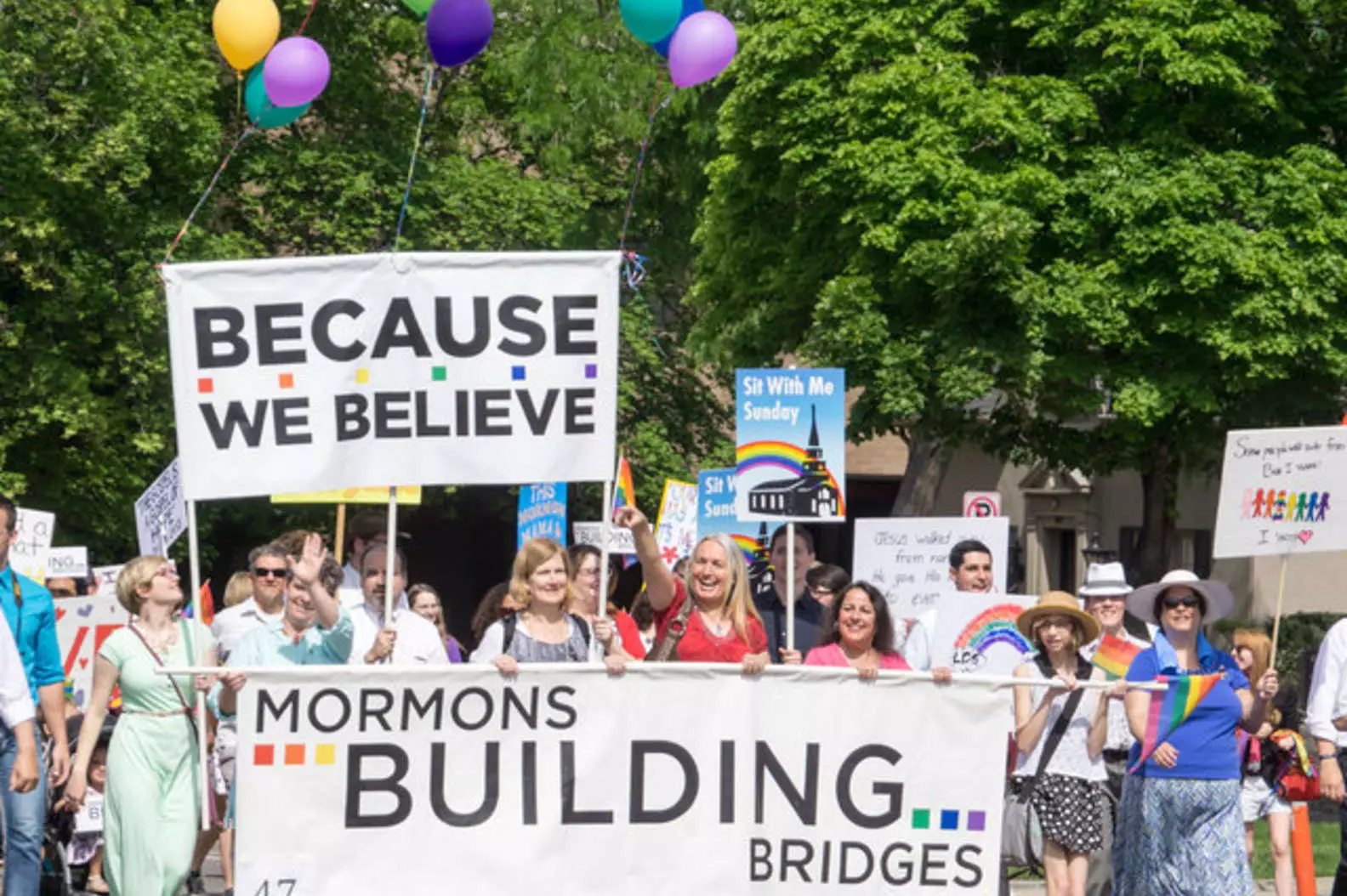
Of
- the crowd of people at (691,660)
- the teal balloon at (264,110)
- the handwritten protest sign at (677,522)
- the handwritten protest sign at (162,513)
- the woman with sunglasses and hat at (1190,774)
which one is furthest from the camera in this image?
the handwritten protest sign at (677,522)

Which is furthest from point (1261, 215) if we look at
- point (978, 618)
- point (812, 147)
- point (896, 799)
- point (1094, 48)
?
point (896, 799)

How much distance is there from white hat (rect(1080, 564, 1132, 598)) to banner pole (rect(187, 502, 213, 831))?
13.4ft

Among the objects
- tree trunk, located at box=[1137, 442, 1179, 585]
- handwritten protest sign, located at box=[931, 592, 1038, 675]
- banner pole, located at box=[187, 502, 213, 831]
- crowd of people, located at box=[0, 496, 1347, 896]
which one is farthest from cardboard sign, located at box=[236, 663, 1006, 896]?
tree trunk, located at box=[1137, 442, 1179, 585]

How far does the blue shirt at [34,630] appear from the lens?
9.10 meters

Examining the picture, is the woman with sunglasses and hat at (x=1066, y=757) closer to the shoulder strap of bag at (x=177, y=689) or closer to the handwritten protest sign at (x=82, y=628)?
the shoulder strap of bag at (x=177, y=689)

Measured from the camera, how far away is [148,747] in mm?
9391

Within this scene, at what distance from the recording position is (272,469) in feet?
27.2

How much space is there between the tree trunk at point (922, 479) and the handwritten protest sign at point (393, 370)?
22.5 m

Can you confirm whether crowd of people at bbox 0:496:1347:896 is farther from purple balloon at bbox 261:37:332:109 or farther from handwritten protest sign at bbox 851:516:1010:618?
handwritten protest sign at bbox 851:516:1010:618

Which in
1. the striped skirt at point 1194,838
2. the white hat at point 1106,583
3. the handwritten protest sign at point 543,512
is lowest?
the striped skirt at point 1194,838

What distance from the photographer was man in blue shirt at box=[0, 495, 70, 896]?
8906mm

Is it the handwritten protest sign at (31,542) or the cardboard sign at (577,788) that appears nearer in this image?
the cardboard sign at (577,788)

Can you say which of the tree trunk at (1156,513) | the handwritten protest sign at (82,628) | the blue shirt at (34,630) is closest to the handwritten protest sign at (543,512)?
the handwritten protest sign at (82,628)

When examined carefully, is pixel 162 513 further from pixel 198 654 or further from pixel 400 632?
pixel 198 654
